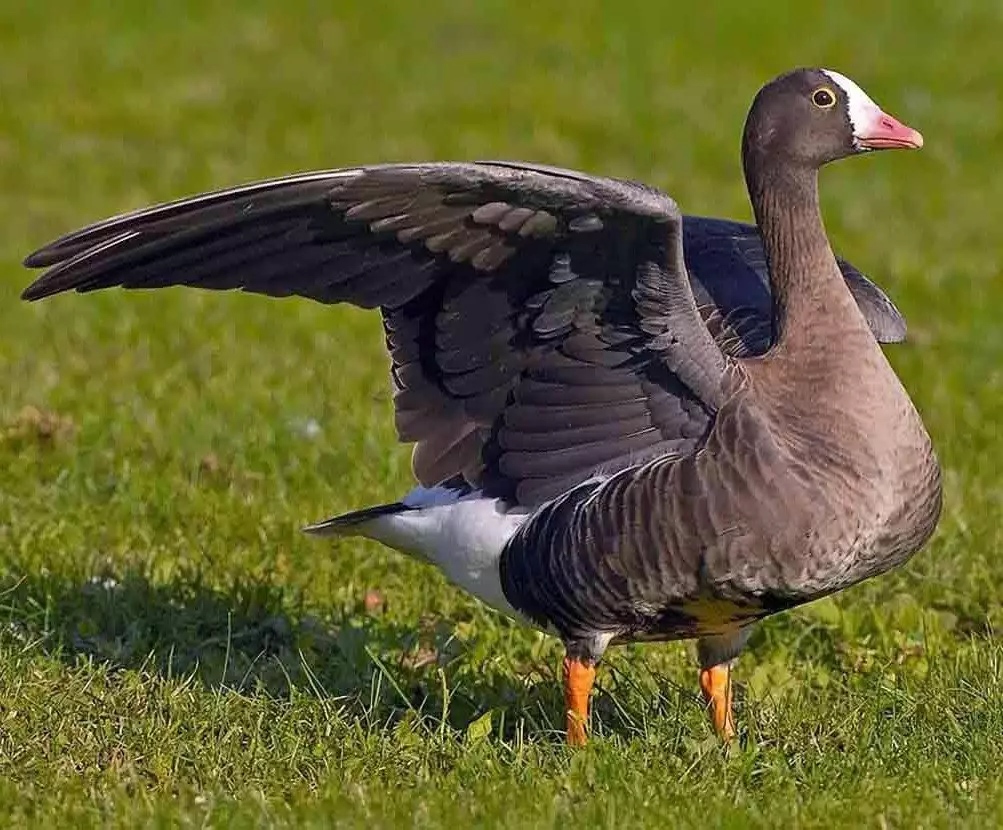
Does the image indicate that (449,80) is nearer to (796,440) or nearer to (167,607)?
(167,607)

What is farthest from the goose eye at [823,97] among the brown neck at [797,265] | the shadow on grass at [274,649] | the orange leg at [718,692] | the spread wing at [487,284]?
the shadow on grass at [274,649]

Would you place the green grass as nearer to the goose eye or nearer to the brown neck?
the brown neck

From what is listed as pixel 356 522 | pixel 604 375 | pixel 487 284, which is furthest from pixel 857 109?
pixel 356 522

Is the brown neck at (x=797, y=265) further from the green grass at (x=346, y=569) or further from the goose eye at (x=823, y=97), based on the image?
the green grass at (x=346, y=569)

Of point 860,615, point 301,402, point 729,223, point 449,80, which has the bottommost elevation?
point 860,615

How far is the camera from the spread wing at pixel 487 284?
4852mm

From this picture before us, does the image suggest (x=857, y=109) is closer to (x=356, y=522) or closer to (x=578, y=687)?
(x=578, y=687)

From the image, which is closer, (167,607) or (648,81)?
(167,607)

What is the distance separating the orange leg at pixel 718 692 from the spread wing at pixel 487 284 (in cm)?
72

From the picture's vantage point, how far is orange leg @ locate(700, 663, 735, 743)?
5465mm

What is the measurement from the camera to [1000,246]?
11680 mm

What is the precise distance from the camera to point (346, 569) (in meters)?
6.83

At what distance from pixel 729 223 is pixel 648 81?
911 cm

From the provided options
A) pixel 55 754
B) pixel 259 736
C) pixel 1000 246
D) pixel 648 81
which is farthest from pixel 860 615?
pixel 648 81
